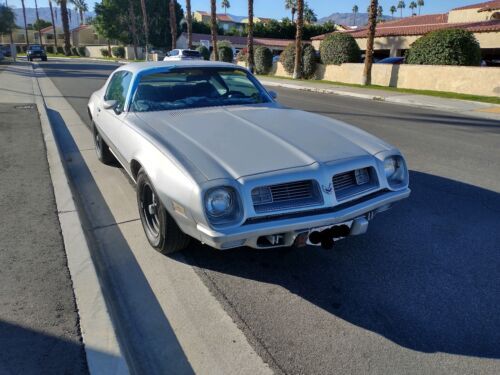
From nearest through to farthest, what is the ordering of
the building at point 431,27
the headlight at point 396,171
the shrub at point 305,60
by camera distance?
the headlight at point 396,171 → the shrub at point 305,60 → the building at point 431,27

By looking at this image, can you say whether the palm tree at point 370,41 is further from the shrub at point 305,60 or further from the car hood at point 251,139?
the car hood at point 251,139

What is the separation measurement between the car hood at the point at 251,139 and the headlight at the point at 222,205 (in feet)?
0.34

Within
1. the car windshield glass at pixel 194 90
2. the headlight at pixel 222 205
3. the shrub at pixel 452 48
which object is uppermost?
the shrub at pixel 452 48

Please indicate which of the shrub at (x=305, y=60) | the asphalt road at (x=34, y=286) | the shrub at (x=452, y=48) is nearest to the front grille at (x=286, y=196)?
the asphalt road at (x=34, y=286)

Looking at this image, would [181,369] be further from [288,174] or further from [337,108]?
[337,108]

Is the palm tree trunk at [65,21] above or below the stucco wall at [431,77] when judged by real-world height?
above

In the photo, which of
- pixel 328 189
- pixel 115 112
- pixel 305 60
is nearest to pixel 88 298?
pixel 328 189

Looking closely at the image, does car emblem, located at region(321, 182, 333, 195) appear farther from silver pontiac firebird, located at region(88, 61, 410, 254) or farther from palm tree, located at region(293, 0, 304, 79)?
palm tree, located at region(293, 0, 304, 79)

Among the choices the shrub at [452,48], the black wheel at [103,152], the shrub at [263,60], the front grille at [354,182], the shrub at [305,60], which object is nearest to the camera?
the front grille at [354,182]

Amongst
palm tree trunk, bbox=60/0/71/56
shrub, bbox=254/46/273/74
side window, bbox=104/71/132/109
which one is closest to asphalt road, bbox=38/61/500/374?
side window, bbox=104/71/132/109

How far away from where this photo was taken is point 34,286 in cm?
314

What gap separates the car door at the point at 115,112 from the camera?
462cm

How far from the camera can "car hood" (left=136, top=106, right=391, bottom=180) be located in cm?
311

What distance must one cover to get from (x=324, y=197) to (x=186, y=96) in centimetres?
229
